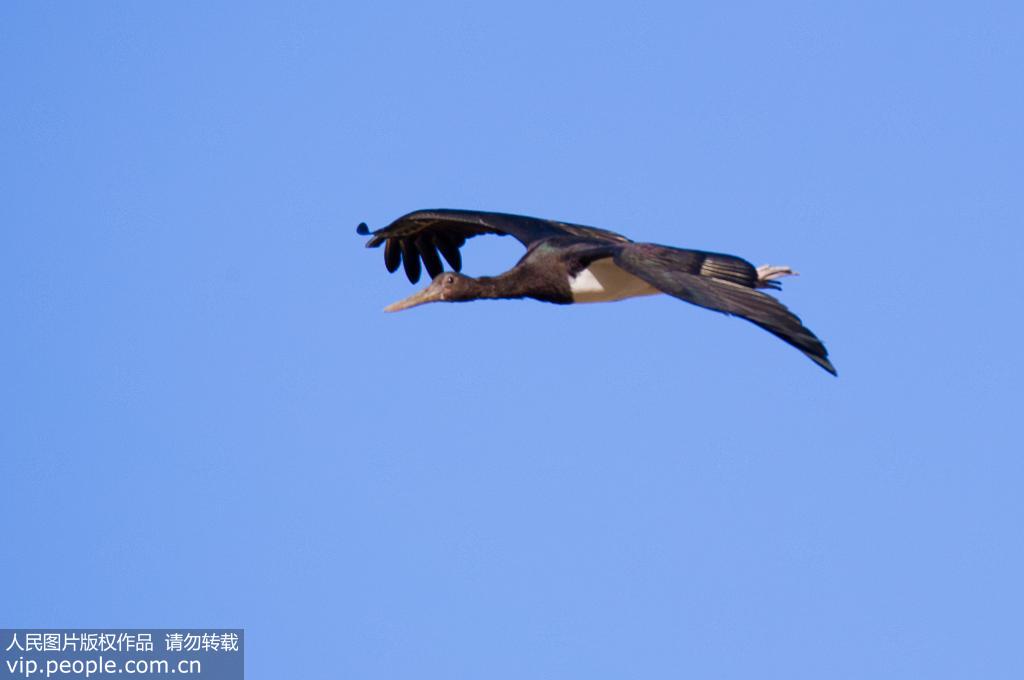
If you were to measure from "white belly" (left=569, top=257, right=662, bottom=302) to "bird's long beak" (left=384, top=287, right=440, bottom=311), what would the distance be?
1754 mm

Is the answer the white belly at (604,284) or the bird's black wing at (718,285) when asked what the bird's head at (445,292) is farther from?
the bird's black wing at (718,285)

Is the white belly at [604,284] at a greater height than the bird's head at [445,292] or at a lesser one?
lesser

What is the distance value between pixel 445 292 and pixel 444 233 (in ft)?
9.39

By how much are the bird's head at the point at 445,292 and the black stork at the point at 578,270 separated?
0.01 m

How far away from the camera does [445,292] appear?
23.2m

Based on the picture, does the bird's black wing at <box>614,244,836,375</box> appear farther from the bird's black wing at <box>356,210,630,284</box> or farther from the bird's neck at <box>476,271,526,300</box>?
the bird's black wing at <box>356,210,630,284</box>

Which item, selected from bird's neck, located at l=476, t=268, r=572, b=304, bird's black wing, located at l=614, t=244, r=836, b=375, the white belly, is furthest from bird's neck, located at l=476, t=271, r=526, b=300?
bird's black wing, located at l=614, t=244, r=836, b=375

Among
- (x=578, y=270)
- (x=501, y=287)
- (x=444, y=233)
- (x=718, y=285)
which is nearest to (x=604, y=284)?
(x=578, y=270)

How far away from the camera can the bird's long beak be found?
76.5ft

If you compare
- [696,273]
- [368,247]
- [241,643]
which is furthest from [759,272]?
[241,643]

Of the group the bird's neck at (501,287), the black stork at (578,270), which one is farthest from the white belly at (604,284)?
the bird's neck at (501,287)

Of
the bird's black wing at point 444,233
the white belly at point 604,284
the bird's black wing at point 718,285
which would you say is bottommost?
the bird's black wing at point 718,285

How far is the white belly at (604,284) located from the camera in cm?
2216

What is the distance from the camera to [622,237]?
2414cm
